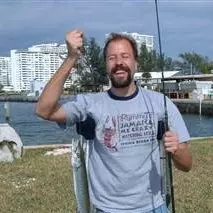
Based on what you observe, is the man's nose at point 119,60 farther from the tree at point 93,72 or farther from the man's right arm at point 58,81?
the tree at point 93,72

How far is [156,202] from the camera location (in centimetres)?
342

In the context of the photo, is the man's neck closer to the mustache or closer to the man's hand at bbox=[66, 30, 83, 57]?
the mustache

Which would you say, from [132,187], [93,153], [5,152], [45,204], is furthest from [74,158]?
[5,152]

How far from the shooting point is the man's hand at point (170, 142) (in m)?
3.27

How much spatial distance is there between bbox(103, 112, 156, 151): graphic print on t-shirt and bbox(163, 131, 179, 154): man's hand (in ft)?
0.51

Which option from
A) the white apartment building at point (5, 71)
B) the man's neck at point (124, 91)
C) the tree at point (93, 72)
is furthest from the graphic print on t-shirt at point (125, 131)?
the white apartment building at point (5, 71)

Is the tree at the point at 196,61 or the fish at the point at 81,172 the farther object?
the tree at the point at 196,61

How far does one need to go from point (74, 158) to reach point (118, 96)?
1.58 feet

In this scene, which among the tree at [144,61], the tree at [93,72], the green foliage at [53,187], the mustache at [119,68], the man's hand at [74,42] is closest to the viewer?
the man's hand at [74,42]

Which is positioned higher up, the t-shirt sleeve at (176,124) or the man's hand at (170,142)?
the t-shirt sleeve at (176,124)

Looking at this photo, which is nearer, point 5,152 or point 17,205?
point 17,205

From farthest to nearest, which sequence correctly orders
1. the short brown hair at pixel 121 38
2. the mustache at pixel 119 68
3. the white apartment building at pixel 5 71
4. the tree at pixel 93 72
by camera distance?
the white apartment building at pixel 5 71 → the tree at pixel 93 72 → the short brown hair at pixel 121 38 → the mustache at pixel 119 68

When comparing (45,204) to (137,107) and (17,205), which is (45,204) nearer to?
(17,205)

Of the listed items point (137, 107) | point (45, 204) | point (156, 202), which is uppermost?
point (137, 107)
